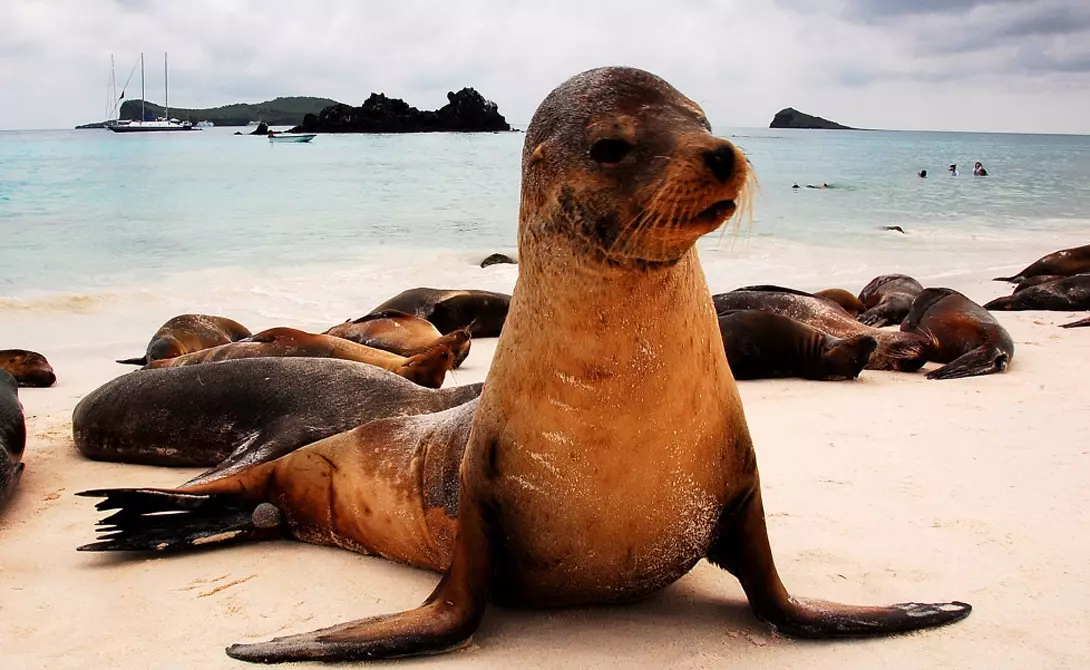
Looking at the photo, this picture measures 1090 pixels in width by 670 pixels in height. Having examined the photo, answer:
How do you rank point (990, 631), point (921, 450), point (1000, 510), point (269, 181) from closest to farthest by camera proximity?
point (990, 631) < point (1000, 510) < point (921, 450) < point (269, 181)

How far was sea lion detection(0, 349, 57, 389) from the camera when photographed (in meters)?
6.43

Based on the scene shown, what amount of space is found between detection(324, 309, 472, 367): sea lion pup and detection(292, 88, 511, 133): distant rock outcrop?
88.7 meters

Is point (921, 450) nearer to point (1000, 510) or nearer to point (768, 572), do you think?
point (1000, 510)

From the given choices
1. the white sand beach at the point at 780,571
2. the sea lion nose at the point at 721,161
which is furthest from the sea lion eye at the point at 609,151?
the white sand beach at the point at 780,571

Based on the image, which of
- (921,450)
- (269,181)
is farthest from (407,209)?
(921,450)

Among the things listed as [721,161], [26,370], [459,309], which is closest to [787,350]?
[459,309]

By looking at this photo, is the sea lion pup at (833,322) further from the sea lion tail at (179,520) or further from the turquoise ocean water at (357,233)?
the sea lion tail at (179,520)

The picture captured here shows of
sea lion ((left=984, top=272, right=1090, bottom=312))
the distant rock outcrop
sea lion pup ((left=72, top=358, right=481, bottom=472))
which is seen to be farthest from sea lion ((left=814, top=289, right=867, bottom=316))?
the distant rock outcrop

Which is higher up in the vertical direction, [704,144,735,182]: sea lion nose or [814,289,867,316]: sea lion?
[704,144,735,182]: sea lion nose

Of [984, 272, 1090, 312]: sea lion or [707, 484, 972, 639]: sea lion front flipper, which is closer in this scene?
[707, 484, 972, 639]: sea lion front flipper

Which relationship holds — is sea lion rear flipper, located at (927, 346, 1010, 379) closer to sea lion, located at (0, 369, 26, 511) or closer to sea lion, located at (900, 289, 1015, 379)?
sea lion, located at (900, 289, 1015, 379)

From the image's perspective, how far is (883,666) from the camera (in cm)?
232

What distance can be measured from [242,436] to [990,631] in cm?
320

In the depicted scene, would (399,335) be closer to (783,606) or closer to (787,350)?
(787,350)
